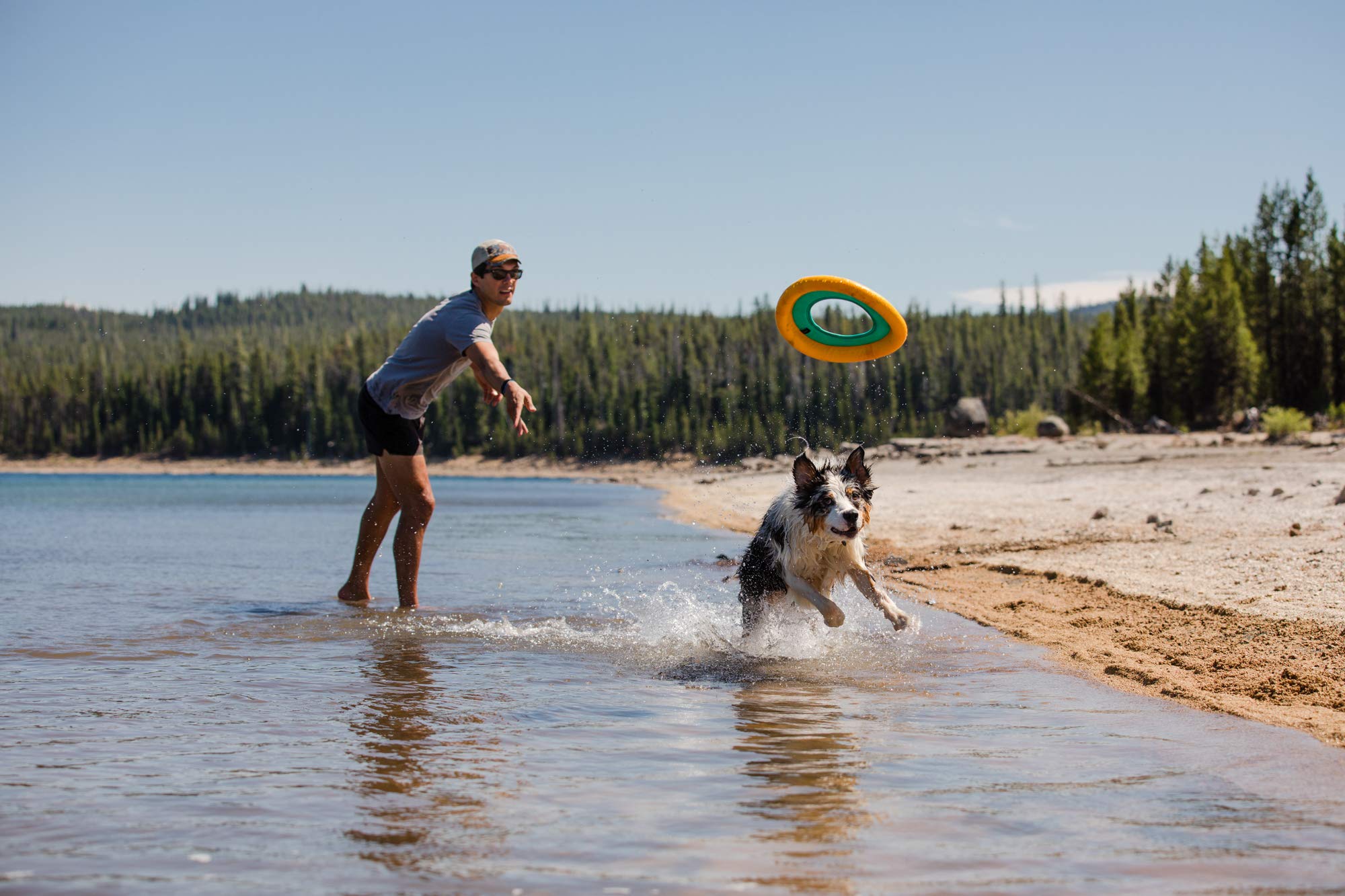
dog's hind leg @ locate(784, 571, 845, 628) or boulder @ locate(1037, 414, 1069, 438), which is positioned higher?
boulder @ locate(1037, 414, 1069, 438)

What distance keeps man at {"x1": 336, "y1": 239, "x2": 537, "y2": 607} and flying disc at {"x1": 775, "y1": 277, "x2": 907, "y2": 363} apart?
254 cm

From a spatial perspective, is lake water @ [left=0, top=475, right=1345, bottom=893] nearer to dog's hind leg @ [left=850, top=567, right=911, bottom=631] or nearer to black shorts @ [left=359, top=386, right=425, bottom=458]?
dog's hind leg @ [left=850, top=567, right=911, bottom=631]

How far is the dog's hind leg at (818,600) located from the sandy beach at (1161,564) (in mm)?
1443

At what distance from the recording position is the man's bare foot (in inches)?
386

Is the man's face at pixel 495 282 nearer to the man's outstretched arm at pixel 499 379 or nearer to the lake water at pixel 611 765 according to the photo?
the man's outstretched arm at pixel 499 379

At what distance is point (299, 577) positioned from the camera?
1320 cm

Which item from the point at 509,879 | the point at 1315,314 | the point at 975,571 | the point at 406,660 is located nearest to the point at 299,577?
the point at 406,660

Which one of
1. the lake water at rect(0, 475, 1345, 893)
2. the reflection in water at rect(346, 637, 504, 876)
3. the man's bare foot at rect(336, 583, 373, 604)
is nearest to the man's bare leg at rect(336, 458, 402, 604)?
the man's bare foot at rect(336, 583, 373, 604)

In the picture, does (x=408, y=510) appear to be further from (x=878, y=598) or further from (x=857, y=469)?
(x=878, y=598)

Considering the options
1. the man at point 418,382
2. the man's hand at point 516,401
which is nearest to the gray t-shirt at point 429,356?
the man at point 418,382

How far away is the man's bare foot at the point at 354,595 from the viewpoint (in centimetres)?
980

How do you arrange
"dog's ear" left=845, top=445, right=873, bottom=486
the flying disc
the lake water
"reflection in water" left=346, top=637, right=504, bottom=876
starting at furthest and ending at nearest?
the flying disc
"dog's ear" left=845, top=445, right=873, bottom=486
"reflection in water" left=346, top=637, right=504, bottom=876
the lake water

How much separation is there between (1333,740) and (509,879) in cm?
370

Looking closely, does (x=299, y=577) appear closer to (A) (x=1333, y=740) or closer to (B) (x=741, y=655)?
(B) (x=741, y=655)
